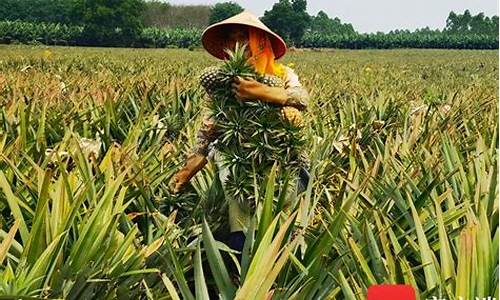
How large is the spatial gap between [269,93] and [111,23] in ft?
198

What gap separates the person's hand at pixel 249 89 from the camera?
2.55 metres

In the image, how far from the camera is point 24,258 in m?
1.78

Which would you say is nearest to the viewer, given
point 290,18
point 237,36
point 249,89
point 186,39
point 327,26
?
point 249,89

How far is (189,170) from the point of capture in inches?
113

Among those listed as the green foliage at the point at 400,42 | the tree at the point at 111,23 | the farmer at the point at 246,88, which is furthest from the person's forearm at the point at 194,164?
the green foliage at the point at 400,42

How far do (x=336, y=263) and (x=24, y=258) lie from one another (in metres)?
0.81

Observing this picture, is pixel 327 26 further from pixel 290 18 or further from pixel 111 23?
pixel 290 18

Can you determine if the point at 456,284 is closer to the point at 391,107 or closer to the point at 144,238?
the point at 144,238

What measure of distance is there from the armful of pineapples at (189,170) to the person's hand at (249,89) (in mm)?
412

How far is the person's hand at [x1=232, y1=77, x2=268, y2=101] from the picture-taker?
8.36 ft

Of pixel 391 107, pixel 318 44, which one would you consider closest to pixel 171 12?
pixel 318 44

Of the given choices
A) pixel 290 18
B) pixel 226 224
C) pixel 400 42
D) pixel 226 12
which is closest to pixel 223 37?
pixel 226 224

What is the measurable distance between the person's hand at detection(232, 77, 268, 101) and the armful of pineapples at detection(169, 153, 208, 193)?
1.35 ft

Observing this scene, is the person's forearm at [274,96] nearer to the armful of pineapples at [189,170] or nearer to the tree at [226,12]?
the armful of pineapples at [189,170]
